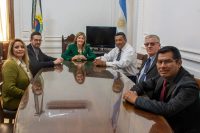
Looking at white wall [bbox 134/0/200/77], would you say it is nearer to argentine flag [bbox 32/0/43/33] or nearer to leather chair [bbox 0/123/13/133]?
leather chair [bbox 0/123/13/133]

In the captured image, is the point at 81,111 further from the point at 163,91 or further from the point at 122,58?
the point at 122,58

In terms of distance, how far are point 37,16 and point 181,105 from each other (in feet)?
15.9

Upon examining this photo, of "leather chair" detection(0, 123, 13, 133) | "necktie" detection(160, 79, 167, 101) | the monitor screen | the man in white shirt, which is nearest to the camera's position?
"necktie" detection(160, 79, 167, 101)

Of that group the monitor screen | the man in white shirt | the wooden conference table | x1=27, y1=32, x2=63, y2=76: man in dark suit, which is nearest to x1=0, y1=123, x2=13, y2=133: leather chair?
the wooden conference table

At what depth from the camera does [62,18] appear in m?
6.28

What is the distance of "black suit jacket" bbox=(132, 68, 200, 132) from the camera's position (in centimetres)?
157

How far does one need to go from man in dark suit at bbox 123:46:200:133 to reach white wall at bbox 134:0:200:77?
1179 mm

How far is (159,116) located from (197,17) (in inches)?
67.7

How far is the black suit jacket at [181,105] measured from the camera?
1.57 meters

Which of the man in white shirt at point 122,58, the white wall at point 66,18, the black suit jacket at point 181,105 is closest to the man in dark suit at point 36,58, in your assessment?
the man in white shirt at point 122,58

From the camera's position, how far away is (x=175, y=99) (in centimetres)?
158

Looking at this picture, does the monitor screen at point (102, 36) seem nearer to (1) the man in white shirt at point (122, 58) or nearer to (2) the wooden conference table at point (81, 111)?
(1) the man in white shirt at point (122, 58)

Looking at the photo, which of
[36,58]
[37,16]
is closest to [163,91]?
[36,58]

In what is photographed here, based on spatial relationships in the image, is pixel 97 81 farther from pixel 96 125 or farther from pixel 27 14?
pixel 27 14
